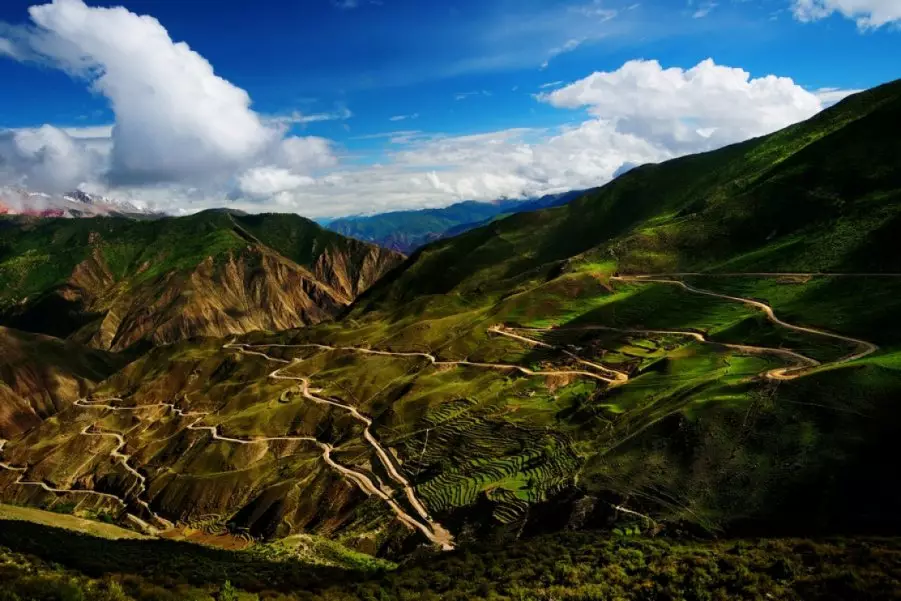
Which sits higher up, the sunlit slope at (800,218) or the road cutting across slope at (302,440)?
the sunlit slope at (800,218)

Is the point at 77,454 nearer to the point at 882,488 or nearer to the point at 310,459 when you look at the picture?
the point at 310,459

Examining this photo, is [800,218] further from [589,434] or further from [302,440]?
[302,440]

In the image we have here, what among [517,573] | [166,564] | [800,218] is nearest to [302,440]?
[166,564]

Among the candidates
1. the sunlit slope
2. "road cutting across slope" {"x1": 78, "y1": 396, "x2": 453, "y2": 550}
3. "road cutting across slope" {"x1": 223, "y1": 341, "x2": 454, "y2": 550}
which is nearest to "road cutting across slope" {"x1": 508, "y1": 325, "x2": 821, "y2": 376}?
the sunlit slope

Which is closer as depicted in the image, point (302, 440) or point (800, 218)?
point (302, 440)

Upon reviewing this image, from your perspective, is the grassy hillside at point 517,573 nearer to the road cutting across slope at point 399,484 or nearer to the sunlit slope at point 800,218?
the road cutting across slope at point 399,484

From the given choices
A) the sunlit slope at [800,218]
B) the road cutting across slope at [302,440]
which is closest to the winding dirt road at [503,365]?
the road cutting across slope at [302,440]

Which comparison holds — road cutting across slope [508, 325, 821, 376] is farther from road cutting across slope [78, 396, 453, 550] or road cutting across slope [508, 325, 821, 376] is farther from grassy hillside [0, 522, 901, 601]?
road cutting across slope [78, 396, 453, 550]

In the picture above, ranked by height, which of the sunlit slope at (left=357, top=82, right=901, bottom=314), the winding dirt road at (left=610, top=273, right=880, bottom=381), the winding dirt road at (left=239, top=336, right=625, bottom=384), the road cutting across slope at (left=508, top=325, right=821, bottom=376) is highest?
the sunlit slope at (left=357, top=82, right=901, bottom=314)
